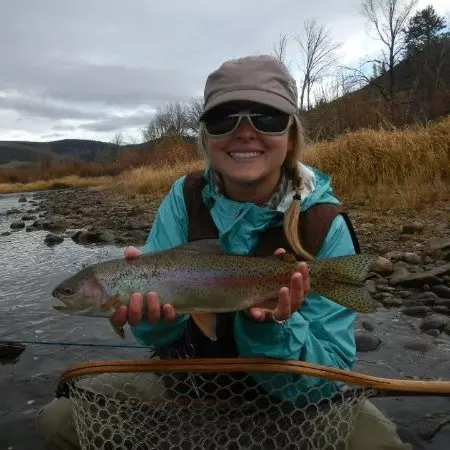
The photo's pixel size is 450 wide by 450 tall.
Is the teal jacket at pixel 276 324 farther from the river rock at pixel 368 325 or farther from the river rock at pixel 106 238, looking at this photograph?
the river rock at pixel 106 238

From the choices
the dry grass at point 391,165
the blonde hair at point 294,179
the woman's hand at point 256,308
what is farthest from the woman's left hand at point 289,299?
the dry grass at point 391,165

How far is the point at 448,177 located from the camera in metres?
10.8

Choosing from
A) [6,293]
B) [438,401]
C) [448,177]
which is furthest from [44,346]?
[448,177]

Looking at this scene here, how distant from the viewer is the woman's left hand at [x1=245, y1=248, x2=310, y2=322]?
2.26m

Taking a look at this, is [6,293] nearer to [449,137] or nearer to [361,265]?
[361,265]

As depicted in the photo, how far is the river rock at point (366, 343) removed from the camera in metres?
4.64

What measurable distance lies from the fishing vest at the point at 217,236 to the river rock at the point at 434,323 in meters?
2.38

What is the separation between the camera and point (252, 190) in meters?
3.05

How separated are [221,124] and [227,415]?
151 cm

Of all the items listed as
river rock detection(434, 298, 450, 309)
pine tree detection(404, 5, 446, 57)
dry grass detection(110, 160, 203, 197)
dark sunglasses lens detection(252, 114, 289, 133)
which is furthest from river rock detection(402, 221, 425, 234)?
pine tree detection(404, 5, 446, 57)

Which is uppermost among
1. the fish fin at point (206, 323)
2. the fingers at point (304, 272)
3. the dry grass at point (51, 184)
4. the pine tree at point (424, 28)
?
the pine tree at point (424, 28)

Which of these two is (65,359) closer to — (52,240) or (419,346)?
(419,346)

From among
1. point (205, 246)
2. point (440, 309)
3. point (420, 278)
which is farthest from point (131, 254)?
point (420, 278)

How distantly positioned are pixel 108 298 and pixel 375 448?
1569 millimetres
